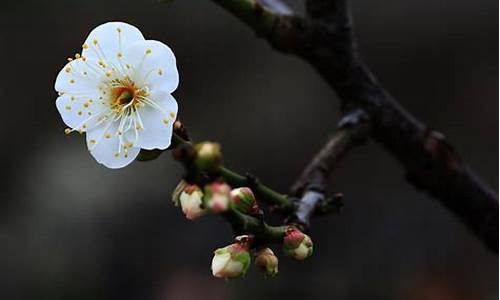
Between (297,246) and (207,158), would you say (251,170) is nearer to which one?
(297,246)

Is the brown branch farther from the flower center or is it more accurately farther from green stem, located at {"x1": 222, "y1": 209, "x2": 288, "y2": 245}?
green stem, located at {"x1": 222, "y1": 209, "x2": 288, "y2": 245}

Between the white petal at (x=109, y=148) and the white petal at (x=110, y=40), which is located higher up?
the white petal at (x=110, y=40)

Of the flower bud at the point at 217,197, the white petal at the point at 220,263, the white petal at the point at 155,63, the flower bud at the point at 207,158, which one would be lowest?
the white petal at the point at 220,263

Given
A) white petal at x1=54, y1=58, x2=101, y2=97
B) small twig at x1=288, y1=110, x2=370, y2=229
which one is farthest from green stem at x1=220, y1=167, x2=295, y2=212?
white petal at x1=54, y1=58, x2=101, y2=97

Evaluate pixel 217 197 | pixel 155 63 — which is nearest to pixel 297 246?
pixel 217 197

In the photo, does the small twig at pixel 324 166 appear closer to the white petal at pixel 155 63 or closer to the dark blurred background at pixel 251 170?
the white petal at pixel 155 63

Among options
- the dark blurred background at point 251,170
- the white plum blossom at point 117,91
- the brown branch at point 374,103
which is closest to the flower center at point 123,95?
the white plum blossom at point 117,91
